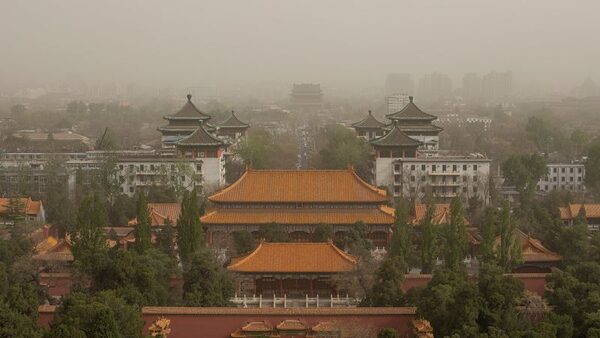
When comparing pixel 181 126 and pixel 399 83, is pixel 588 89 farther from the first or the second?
pixel 181 126

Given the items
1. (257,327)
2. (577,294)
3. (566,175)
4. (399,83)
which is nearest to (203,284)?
(257,327)

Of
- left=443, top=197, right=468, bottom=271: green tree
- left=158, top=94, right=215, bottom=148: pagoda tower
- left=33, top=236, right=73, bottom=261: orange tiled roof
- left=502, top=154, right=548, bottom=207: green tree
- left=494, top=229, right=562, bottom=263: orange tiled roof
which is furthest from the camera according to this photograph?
left=158, top=94, right=215, bottom=148: pagoda tower

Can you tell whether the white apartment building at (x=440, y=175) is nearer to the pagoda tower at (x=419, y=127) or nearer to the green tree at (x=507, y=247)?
the pagoda tower at (x=419, y=127)

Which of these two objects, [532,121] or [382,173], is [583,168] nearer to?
[382,173]

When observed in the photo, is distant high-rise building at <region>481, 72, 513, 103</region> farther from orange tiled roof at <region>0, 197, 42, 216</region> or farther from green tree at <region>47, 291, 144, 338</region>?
green tree at <region>47, 291, 144, 338</region>

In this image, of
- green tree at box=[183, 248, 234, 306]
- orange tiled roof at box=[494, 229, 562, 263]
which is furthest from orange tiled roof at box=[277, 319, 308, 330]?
orange tiled roof at box=[494, 229, 562, 263]

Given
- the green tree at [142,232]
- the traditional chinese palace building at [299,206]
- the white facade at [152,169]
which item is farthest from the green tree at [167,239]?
the white facade at [152,169]

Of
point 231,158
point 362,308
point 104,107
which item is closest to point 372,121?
point 231,158
